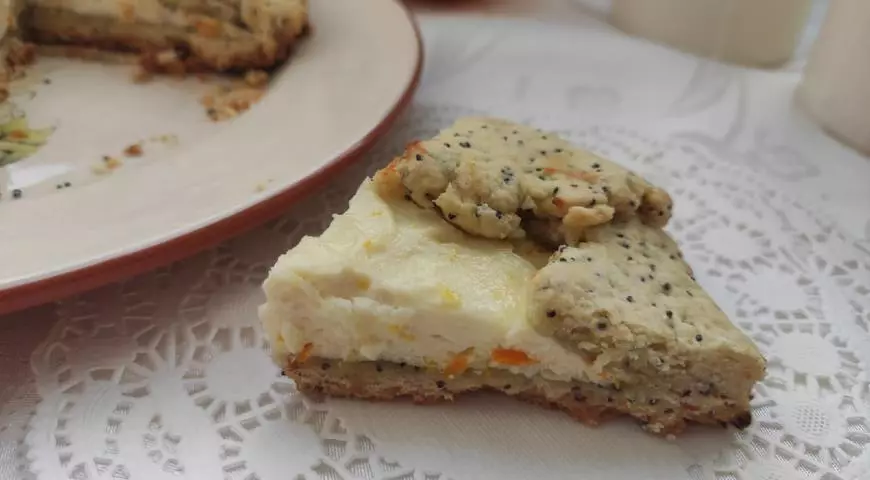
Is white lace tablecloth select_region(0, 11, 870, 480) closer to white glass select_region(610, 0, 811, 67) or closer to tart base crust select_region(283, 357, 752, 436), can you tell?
tart base crust select_region(283, 357, 752, 436)

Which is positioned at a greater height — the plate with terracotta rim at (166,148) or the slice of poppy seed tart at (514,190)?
the slice of poppy seed tart at (514,190)

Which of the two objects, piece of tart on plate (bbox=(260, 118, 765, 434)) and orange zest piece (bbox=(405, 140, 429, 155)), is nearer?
piece of tart on plate (bbox=(260, 118, 765, 434))

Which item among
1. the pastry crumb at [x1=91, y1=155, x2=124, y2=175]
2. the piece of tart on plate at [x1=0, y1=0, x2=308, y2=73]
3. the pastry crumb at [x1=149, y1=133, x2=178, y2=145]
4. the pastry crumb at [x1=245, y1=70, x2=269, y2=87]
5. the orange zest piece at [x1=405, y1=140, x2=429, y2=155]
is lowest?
the pastry crumb at [x1=91, y1=155, x2=124, y2=175]

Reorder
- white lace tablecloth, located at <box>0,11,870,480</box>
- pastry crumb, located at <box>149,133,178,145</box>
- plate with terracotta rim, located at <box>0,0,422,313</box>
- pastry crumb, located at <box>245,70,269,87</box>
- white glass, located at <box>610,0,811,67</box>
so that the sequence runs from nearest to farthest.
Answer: white lace tablecloth, located at <box>0,11,870,480</box>, plate with terracotta rim, located at <box>0,0,422,313</box>, pastry crumb, located at <box>149,133,178,145</box>, pastry crumb, located at <box>245,70,269,87</box>, white glass, located at <box>610,0,811,67</box>

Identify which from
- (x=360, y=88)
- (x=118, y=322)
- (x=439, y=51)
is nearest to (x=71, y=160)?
(x=118, y=322)

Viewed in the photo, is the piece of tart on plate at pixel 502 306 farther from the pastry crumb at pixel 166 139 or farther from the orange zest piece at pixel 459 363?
the pastry crumb at pixel 166 139

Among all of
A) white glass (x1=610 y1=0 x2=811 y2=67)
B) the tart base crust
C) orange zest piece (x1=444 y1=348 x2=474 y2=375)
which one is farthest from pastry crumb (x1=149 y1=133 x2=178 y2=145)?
white glass (x1=610 y1=0 x2=811 y2=67)

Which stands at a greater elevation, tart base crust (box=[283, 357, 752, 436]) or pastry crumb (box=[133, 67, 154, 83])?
pastry crumb (box=[133, 67, 154, 83])

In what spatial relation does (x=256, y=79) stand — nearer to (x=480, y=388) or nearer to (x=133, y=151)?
(x=133, y=151)

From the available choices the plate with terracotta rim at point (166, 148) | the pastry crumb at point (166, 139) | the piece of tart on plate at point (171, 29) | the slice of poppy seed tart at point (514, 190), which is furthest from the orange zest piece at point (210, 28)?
the slice of poppy seed tart at point (514, 190)
